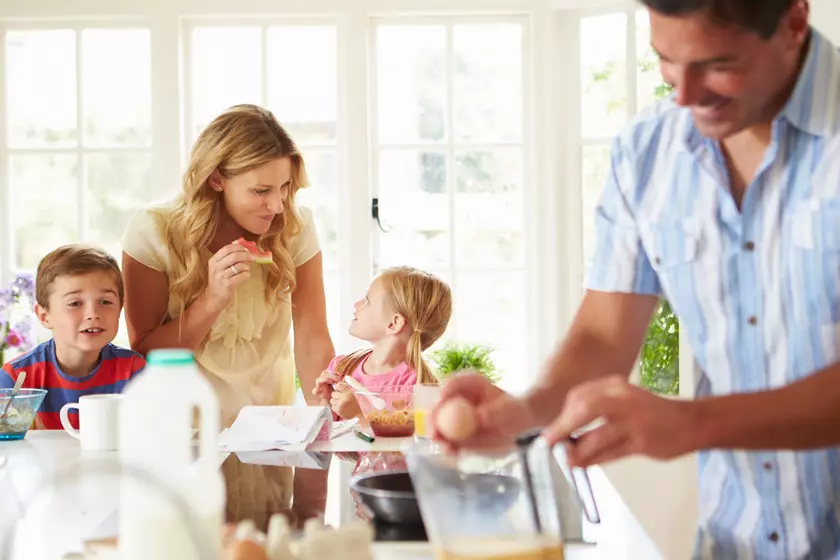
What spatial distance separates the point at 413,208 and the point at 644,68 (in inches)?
47.2

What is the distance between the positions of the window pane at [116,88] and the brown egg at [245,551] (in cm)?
388

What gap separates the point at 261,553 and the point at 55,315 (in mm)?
1832

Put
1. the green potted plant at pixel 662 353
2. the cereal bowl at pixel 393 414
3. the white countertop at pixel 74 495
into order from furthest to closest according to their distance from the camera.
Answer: the green potted plant at pixel 662 353 → the cereal bowl at pixel 393 414 → the white countertop at pixel 74 495

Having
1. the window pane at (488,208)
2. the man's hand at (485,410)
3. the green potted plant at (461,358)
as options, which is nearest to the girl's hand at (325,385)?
the man's hand at (485,410)

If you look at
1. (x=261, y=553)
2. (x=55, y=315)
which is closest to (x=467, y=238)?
(x=55, y=315)

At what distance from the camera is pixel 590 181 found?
4621mm

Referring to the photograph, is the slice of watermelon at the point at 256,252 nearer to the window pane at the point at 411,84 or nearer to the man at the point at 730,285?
the man at the point at 730,285

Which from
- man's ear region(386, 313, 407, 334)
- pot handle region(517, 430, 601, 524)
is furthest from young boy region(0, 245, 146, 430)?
pot handle region(517, 430, 601, 524)

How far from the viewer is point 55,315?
268cm

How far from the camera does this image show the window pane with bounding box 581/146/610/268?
459 centimetres

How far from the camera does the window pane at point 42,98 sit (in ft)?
15.4

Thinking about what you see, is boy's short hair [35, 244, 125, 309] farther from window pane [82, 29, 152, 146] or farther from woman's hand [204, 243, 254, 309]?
window pane [82, 29, 152, 146]

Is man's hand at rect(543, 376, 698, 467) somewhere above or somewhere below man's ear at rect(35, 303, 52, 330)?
below

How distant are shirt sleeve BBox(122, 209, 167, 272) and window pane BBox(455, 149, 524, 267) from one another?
221 cm
